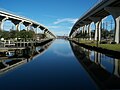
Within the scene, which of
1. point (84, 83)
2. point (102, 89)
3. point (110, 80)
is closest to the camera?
point (102, 89)

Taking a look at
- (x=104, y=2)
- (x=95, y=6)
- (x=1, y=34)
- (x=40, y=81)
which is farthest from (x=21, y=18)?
(x=40, y=81)

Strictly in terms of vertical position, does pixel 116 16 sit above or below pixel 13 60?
above

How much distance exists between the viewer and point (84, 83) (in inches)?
570

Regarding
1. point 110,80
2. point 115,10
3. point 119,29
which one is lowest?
point 110,80

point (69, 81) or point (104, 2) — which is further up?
point (104, 2)

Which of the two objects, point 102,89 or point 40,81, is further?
point 40,81

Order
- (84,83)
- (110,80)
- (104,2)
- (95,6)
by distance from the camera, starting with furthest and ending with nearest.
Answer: (95,6)
(104,2)
(110,80)
(84,83)

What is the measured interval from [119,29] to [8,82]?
47.4 metres

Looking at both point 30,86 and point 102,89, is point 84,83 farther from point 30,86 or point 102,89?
point 30,86

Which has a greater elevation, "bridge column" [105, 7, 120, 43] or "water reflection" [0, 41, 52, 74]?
"bridge column" [105, 7, 120, 43]

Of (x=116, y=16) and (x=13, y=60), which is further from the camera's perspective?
(x=116, y=16)

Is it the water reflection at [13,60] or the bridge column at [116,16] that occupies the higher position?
the bridge column at [116,16]

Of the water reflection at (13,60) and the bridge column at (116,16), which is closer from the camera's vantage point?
the water reflection at (13,60)

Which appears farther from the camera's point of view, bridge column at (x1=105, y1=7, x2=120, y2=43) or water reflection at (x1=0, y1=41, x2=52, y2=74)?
bridge column at (x1=105, y1=7, x2=120, y2=43)
